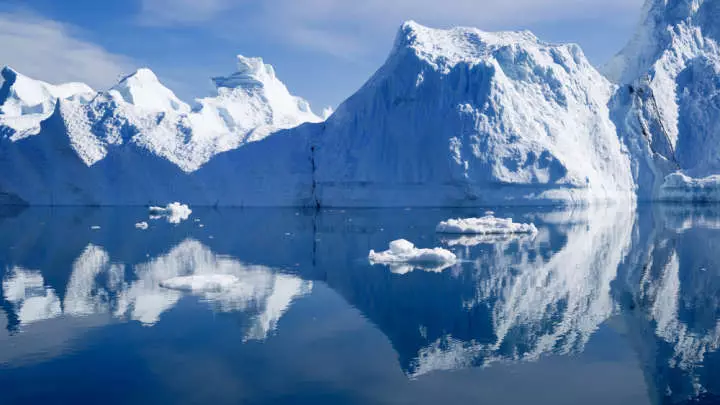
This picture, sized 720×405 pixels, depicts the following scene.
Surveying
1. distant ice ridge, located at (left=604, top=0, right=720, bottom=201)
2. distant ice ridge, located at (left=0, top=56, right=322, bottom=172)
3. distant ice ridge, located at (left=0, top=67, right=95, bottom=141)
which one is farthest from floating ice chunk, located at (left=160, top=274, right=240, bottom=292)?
distant ice ridge, located at (left=0, top=67, right=95, bottom=141)

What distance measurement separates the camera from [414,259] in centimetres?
1453

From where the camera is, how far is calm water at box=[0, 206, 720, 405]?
262 inches

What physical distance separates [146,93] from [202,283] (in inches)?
1441

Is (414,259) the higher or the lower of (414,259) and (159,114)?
the lower

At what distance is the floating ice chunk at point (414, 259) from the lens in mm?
14123

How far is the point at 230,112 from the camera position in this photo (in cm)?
4259

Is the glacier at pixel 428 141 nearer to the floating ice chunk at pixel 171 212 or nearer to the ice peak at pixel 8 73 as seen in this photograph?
the floating ice chunk at pixel 171 212

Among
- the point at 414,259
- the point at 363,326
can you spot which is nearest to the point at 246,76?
the point at 414,259

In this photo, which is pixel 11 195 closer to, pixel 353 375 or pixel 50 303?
pixel 50 303

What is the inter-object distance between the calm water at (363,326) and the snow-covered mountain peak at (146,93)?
2778cm

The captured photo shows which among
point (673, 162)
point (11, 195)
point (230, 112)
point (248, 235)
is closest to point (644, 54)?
point (673, 162)

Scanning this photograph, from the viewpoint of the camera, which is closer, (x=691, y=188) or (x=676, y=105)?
(x=691, y=188)

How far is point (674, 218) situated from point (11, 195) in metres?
37.5

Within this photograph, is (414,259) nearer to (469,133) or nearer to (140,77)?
(469,133)
